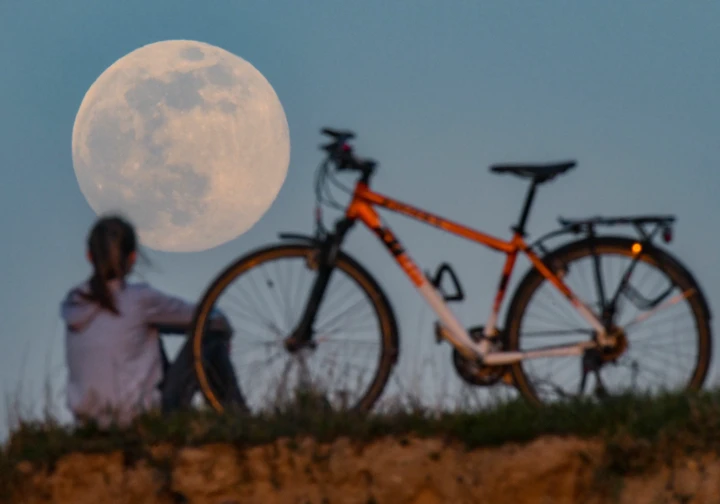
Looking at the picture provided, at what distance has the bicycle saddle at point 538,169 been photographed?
26.6 feet

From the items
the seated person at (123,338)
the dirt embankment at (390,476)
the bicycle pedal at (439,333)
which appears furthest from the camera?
the bicycle pedal at (439,333)

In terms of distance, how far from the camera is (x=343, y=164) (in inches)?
328

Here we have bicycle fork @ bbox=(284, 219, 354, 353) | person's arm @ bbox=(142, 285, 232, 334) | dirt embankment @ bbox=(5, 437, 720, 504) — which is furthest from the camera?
bicycle fork @ bbox=(284, 219, 354, 353)

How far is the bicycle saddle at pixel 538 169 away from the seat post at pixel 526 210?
0.04 m

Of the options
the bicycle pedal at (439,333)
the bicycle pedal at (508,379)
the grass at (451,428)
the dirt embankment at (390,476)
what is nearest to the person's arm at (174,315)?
the grass at (451,428)

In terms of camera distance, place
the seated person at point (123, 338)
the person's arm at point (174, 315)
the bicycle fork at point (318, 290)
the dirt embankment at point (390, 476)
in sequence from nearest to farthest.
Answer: the dirt embankment at point (390, 476)
the seated person at point (123, 338)
the person's arm at point (174, 315)
the bicycle fork at point (318, 290)

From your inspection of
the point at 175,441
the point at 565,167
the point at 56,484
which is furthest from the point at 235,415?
the point at 565,167

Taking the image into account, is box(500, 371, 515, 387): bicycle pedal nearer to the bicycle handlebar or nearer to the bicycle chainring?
the bicycle chainring

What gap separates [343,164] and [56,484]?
208 centimetres

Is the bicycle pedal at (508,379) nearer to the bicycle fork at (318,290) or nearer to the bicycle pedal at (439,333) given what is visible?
the bicycle pedal at (439,333)

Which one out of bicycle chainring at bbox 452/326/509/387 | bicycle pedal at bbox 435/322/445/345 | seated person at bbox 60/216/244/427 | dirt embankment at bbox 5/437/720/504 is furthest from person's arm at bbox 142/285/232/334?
bicycle chainring at bbox 452/326/509/387

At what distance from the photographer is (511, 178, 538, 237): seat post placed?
8.16 m

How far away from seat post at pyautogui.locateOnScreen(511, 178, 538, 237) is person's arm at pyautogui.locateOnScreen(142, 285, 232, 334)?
1.46 metres

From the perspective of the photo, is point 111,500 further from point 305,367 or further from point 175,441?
point 305,367
